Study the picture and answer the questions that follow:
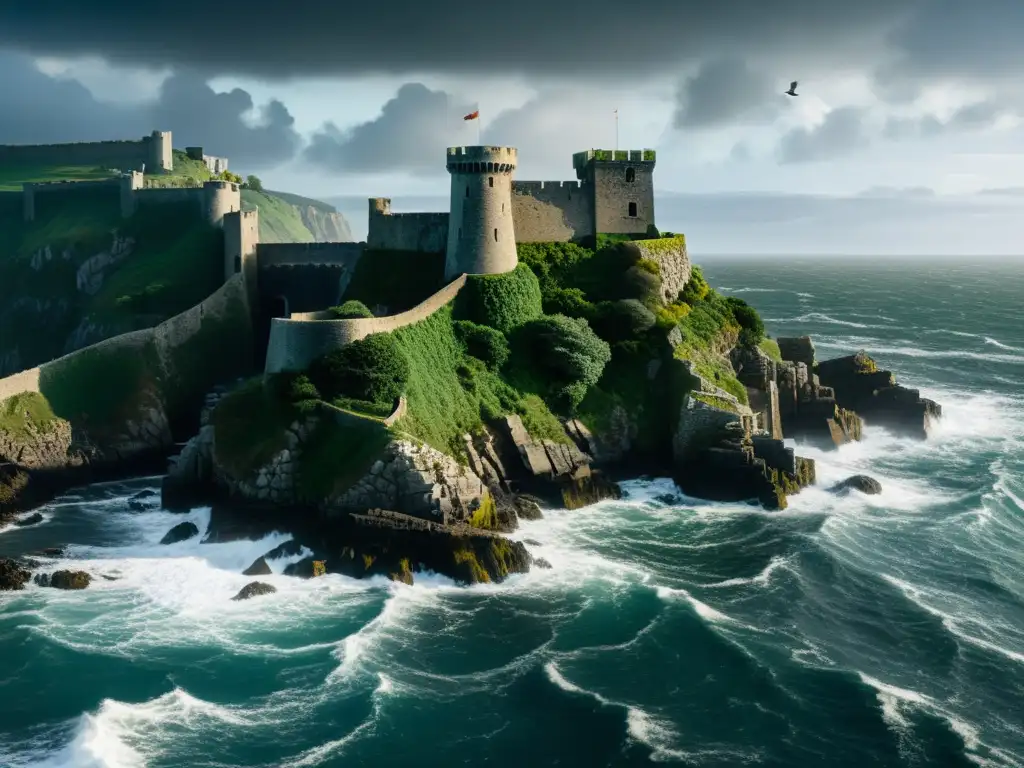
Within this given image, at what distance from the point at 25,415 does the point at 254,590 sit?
93.4 feet

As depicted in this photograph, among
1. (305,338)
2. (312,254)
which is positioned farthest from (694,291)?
(305,338)

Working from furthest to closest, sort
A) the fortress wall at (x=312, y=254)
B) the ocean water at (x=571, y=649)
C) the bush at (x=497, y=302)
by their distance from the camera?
the fortress wall at (x=312, y=254)
the bush at (x=497, y=302)
the ocean water at (x=571, y=649)

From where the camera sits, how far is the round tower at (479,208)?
3113 inches

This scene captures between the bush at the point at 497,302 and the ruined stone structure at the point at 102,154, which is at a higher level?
the ruined stone structure at the point at 102,154

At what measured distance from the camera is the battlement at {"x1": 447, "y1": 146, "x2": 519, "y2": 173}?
78.8 metres

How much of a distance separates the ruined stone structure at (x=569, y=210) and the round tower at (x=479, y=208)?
398 centimetres

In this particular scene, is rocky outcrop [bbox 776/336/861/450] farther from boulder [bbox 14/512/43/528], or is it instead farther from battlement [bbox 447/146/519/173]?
boulder [bbox 14/512/43/528]

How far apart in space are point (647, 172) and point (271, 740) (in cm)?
6233

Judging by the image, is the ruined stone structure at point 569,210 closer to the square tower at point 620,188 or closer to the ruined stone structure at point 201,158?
the square tower at point 620,188

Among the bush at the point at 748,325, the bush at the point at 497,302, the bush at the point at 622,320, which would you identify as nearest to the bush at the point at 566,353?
the bush at the point at 497,302

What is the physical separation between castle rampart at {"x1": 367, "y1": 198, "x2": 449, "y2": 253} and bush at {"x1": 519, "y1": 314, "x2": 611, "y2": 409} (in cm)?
1274

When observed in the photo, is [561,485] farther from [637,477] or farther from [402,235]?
[402,235]

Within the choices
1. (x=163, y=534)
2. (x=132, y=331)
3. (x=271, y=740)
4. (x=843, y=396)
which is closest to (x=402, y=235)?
(x=132, y=331)

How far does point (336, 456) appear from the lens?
60.6 metres
